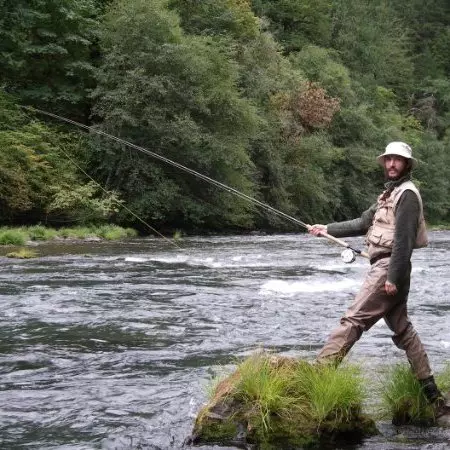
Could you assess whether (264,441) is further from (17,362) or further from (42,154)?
(42,154)

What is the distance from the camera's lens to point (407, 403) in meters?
4.63

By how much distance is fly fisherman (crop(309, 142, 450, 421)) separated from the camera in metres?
4.47

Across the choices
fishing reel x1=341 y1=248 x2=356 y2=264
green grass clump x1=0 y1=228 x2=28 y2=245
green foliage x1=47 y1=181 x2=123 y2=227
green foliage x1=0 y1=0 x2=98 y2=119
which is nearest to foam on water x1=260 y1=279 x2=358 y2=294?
fishing reel x1=341 y1=248 x2=356 y2=264

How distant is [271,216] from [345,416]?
28.9 m

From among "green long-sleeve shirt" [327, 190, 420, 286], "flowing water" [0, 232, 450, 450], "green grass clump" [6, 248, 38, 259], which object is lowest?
"flowing water" [0, 232, 450, 450]

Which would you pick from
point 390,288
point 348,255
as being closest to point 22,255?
point 348,255

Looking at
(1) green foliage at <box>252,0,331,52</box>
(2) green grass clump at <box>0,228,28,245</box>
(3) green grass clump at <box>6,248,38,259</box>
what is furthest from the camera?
Answer: (1) green foliage at <box>252,0,331,52</box>

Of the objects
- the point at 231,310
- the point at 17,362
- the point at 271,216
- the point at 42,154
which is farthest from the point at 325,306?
the point at 271,216

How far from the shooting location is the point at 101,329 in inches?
309

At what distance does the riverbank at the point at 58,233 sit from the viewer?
60.9 ft

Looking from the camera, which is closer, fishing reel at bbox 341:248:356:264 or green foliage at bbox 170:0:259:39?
fishing reel at bbox 341:248:356:264

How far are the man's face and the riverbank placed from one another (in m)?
15.2

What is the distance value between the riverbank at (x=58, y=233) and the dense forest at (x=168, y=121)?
92 cm

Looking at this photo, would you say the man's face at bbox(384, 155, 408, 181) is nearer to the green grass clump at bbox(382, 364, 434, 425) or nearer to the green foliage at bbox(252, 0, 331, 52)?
the green grass clump at bbox(382, 364, 434, 425)
